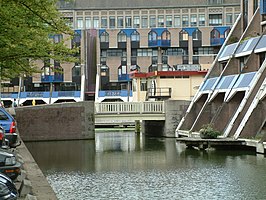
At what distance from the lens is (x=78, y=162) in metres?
31.3

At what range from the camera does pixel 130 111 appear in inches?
1966

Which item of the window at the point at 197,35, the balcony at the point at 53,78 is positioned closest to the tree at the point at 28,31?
the balcony at the point at 53,78

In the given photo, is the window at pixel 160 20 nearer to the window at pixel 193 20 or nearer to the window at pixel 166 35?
the window at pixel 193 20

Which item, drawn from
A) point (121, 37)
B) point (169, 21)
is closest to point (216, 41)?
point (169, 21)

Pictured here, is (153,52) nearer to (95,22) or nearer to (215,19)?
(95,22)

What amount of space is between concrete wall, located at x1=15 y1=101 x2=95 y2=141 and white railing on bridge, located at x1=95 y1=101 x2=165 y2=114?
1.28 m

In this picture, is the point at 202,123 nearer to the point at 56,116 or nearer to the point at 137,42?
the point at 56,116

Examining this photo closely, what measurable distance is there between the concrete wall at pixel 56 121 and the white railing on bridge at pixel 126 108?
128 centimetres

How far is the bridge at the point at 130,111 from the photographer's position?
4956cm

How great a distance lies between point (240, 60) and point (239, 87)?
233 inches

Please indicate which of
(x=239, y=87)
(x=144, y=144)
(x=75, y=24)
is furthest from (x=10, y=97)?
(x=239, y=87)

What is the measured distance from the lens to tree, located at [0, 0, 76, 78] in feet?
59.7

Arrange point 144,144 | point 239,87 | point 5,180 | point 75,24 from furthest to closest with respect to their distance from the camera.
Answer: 1. point 75,24
2. point 144,144
3. point 239,87
4. point 5,180

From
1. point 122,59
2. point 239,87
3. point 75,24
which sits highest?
point 75,24
